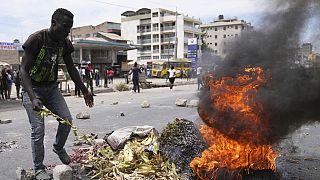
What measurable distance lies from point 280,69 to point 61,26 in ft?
8.23

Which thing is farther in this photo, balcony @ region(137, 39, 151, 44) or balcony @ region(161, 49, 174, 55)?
balcony @ region(137, 39, 151, 44)

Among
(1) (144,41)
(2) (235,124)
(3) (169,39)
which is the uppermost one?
(3) (169,39)

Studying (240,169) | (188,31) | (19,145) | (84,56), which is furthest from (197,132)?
(188,31)

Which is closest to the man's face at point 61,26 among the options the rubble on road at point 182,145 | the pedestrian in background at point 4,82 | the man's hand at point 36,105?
the man's hand at point 36,105

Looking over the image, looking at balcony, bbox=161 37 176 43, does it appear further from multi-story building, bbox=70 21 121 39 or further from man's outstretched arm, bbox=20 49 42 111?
man's outstretched arm, bbox=20 49 42 111

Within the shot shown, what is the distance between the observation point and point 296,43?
406 cm

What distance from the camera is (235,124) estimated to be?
388 cm

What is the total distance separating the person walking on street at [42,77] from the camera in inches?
164

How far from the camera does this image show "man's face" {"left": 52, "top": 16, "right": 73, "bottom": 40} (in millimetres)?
4176

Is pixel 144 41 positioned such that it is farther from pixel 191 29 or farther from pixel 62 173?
pixel 62 173

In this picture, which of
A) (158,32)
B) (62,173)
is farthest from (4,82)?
(158,32)

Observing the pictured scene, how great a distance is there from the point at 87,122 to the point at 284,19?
6397 millimetres

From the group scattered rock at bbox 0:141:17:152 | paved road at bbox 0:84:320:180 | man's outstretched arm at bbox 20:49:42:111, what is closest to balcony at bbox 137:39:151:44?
paved road at bbox 0:84:320:180

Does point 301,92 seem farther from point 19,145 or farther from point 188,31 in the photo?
point 188,31
